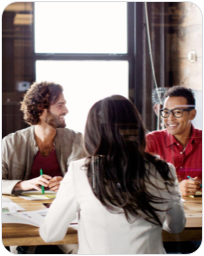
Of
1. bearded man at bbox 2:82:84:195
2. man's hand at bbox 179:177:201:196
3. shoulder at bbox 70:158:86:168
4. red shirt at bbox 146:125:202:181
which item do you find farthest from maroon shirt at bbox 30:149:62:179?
man's hand at bbox 179:177:201:196

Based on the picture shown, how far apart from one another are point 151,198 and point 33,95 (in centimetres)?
62

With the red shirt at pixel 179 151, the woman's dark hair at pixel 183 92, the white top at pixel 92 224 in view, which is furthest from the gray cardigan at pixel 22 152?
the woman's dark hair at pixel 183 92

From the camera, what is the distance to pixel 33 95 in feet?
4.22

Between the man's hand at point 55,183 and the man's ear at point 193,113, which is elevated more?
the man's ear at point 193,113

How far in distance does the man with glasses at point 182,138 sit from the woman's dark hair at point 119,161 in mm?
111

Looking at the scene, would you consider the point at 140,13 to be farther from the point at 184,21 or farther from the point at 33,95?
the point at 33,95

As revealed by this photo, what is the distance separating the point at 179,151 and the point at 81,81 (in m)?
0.50

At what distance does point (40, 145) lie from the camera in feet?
4.27

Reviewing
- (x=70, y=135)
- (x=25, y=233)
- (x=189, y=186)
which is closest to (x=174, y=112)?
(x=189, y=186)

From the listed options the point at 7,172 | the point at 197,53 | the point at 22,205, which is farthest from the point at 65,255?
the point at 197,53

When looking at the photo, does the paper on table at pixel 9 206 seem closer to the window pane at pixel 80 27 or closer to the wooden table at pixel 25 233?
the wooden table at pixel 25 233

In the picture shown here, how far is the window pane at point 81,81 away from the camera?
1.28 m

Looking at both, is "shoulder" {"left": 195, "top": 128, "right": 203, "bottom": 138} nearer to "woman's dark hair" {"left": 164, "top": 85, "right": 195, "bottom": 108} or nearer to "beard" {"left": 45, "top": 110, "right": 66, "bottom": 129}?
"woman's dark hair" {"left": 164, "top": 85, "right": 195, "bottom": 108}

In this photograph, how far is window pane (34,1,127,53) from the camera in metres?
1.29
